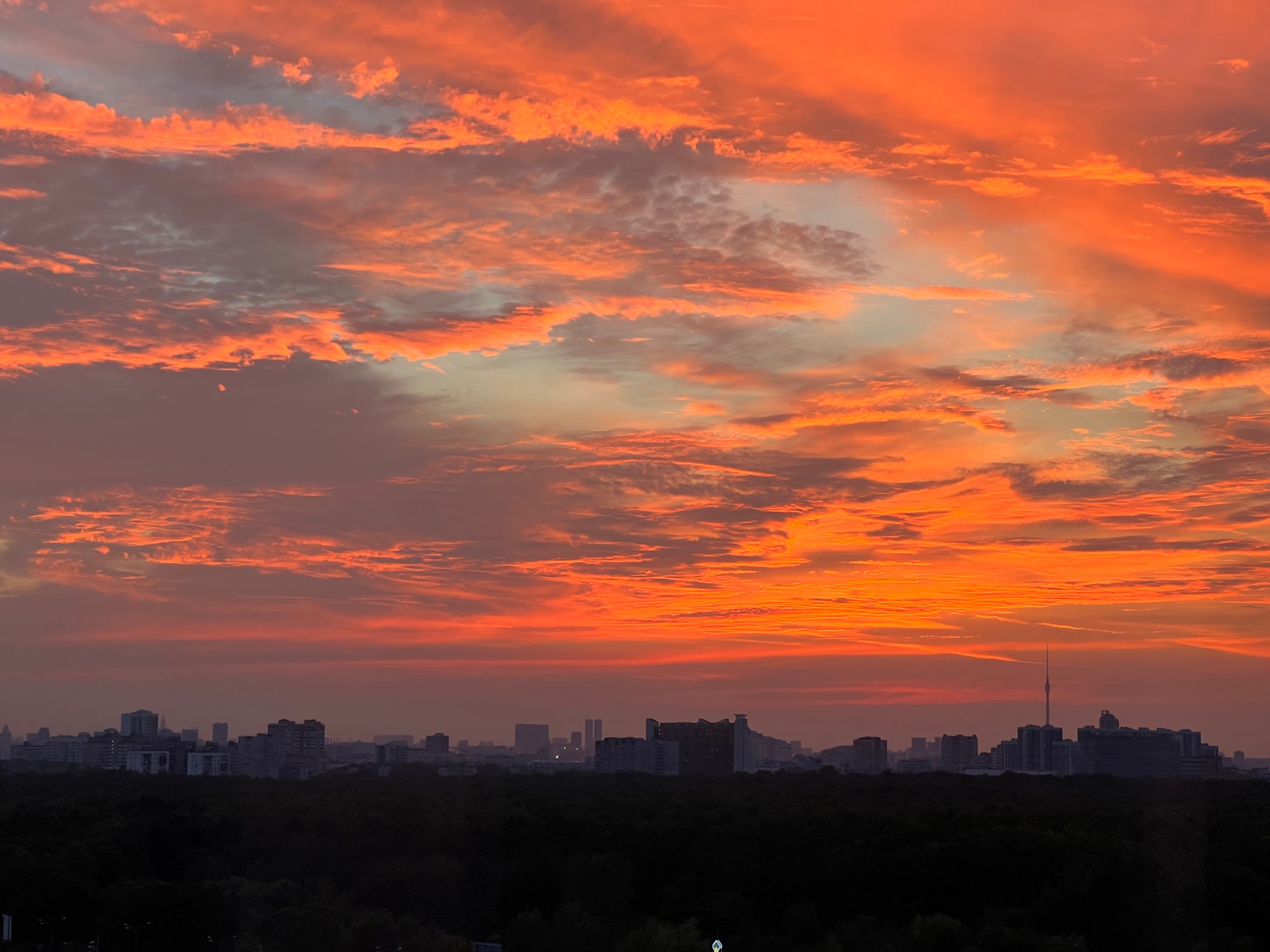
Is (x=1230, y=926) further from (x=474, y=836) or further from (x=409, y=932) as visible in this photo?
(x=474, y=836)

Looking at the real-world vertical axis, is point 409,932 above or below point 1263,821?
below

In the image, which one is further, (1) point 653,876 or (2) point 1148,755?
(2) point 1148,755

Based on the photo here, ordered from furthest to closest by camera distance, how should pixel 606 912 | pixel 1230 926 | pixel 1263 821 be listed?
1. pixel 1263 821
2. pixel 606 912
3. pixel 1230 926

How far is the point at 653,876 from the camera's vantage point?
5619cm

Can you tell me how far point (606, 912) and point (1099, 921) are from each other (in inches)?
719

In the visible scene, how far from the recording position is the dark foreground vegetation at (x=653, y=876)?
42281mm

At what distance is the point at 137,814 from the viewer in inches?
2992

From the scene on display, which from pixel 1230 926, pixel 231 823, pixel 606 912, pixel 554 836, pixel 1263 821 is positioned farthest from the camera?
pixel 231 823

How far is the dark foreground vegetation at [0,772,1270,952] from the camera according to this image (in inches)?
1665

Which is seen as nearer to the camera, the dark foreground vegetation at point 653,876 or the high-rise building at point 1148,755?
the dark foreground vegetation at point 653,876

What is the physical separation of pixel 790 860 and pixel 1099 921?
14852mm

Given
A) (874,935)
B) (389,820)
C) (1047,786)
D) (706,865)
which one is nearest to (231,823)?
(389,820)

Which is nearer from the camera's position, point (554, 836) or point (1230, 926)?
point (1230, 926)

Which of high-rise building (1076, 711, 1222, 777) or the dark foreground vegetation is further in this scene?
high-rise building (1076, 711, 1222, 777)
